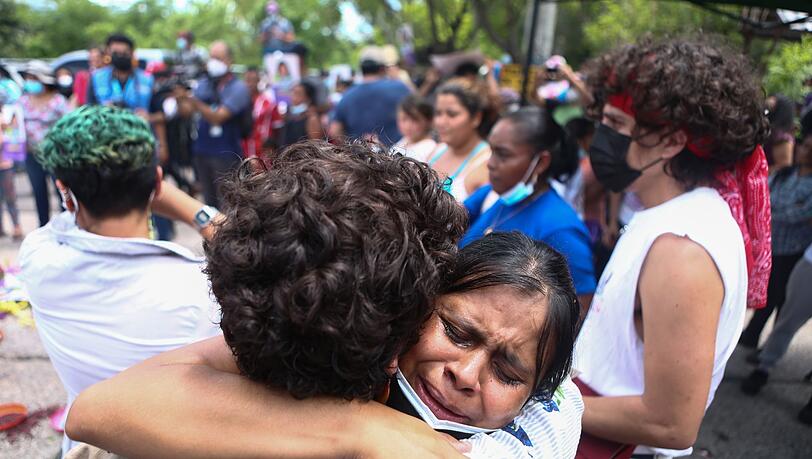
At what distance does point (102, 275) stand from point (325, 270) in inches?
46.5

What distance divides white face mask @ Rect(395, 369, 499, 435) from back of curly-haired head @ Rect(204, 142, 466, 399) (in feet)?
0.47

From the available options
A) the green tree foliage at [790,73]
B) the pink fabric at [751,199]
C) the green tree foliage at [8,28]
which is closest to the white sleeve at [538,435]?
the pink fabric at [751,199]

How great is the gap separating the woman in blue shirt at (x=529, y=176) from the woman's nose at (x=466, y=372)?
1.50 meters

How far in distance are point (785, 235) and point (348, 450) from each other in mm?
4390

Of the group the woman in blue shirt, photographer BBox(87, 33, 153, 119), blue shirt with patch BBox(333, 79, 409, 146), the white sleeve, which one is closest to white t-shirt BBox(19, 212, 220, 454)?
the white sleeve

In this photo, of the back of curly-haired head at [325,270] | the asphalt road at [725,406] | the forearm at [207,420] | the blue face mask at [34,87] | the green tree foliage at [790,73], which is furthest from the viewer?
the blue face mask at [34,87]

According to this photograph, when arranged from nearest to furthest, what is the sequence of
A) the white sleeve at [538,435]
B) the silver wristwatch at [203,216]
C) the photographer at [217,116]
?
the white sleeve at [538,435]
the silver wristwatch at [203,216]
the photographer at [217,116]

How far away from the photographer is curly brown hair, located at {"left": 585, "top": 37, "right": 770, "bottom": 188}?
1.69m

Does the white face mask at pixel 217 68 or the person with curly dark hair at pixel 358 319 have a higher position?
the person with curly dark hair at pixel 358 319

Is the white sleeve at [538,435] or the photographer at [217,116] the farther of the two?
the photographer at [217,116]

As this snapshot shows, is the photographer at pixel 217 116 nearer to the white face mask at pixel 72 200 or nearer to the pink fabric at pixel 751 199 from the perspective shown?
the white face mask at pixel 72 200

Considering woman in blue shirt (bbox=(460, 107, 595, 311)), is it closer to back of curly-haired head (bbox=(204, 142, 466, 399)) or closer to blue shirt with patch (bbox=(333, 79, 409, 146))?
back of curly-haired head (bbox=(204, 142, 466, 399))

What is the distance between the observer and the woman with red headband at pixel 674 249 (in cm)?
149

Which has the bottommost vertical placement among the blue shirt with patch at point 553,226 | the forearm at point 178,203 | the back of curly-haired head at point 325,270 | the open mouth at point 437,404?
the blue shirt with patch at point 553,226
